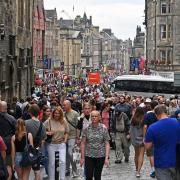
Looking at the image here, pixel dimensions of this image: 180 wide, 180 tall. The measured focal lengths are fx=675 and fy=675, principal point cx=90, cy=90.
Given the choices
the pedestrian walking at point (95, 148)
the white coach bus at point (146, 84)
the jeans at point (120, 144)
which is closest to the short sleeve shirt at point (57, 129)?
the pedestrian walking at point (95, 148)

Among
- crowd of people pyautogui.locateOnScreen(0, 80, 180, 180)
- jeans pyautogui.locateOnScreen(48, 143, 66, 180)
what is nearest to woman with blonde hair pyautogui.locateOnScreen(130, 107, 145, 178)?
crowd of people pyautogui.locateOnScreen(0, 80, 180, 180)

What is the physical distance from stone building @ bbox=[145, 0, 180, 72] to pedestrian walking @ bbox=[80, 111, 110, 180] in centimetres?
5874

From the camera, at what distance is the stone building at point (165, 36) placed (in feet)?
231

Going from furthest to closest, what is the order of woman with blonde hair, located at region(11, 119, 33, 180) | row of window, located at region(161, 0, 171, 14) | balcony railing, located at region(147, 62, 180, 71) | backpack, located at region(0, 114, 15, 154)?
1. row of window, located at region(161, 0, 171, 14)
2. balcony railing, located at region(147, 62, 180, 71)
3. backpack, located at region(0, 114, 15, 154)
4. woman with blonde hair, located at region(11, 119, 33, 180)

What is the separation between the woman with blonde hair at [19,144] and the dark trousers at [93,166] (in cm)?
108

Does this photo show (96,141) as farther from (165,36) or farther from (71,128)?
Answer: (165,36)

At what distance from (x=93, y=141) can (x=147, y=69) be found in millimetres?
69800

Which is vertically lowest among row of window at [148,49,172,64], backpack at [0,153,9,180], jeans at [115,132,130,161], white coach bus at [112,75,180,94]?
white coach bus at [112,75,180,94]

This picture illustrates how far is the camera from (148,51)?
7981 cm

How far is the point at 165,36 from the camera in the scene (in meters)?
72.2

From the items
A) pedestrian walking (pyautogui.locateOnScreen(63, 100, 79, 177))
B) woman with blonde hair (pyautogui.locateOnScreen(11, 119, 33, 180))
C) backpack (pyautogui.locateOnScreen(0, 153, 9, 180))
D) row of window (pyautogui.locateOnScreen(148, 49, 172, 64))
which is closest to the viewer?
backpack (pyautogui.locateOnScreen(0, 153, 9, 180))

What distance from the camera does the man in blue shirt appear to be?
9.85 meters

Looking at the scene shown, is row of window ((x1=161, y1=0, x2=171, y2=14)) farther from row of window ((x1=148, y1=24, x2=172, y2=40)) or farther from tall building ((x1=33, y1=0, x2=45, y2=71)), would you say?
tall building ((x1=33, y1=0, x2=45, y2=71))

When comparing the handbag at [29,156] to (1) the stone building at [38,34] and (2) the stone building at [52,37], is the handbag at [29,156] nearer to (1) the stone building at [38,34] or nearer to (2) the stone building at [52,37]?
(1) the stone building at [38,34]
